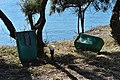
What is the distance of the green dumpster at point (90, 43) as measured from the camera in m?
9.05

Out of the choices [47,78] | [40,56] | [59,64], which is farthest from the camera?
[40,56]

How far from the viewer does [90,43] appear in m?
9.23

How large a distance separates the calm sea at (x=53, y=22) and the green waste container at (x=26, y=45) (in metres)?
3.07

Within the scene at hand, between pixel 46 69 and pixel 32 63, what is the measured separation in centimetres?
80

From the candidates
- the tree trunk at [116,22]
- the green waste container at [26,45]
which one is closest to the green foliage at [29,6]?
the tree trunk at [116,22]

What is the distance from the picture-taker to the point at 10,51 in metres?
9.33

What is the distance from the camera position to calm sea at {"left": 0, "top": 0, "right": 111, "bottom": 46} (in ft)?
42.3

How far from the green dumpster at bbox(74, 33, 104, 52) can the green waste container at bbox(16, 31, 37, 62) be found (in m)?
2.07

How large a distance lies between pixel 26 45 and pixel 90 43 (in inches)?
91.0

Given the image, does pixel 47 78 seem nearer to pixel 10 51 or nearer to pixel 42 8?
pixel 42 8

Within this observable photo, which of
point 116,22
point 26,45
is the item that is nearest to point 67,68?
point 26,45

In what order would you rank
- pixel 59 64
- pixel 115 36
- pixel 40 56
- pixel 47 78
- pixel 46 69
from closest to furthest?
1. pixel 47 78
2. pixel 46 69
3. pixel 59 64
4. pixel 40 56
5. pixel 115 36

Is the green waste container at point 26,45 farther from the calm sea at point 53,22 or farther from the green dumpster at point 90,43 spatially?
the calm sea at point 53,22

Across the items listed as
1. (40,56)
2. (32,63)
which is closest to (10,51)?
(40,56)
